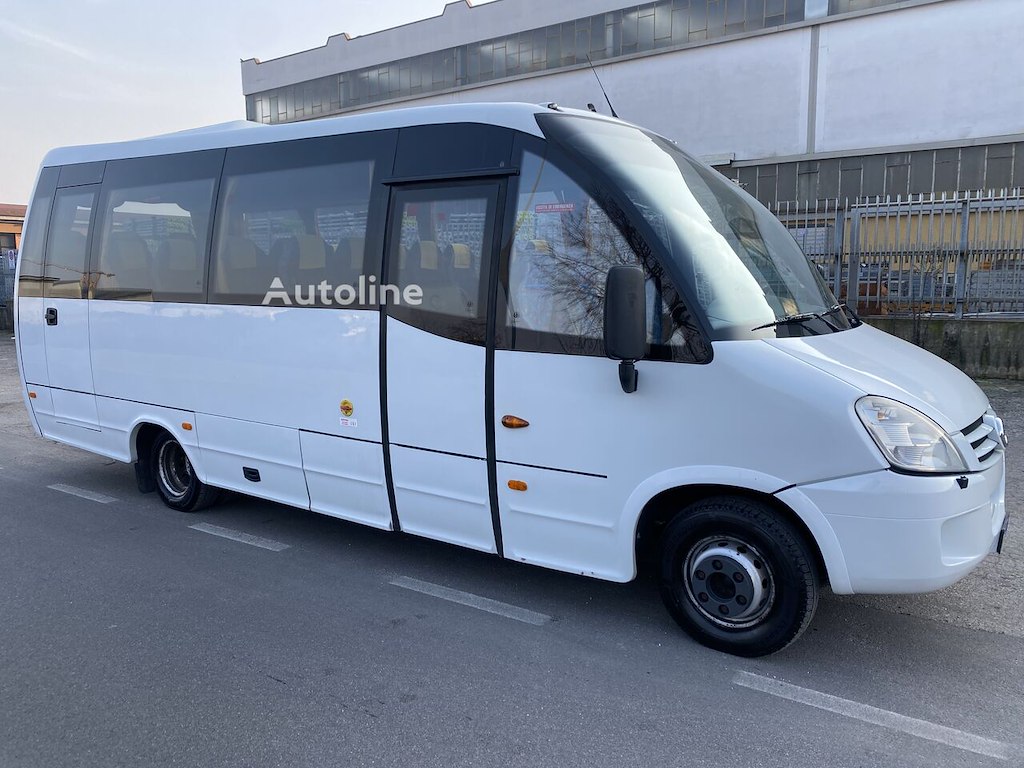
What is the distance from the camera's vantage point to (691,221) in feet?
12.4

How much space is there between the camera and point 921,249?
418 inches

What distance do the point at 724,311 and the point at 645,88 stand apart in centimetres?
3286

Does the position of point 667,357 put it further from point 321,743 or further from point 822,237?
point 822,237

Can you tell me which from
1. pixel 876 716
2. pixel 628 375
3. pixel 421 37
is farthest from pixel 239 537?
pixel 421 37

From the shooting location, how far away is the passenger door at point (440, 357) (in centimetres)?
416

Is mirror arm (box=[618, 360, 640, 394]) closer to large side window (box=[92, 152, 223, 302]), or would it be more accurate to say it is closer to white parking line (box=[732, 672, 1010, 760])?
white parking line (box=[732, 672, 1010, 760])

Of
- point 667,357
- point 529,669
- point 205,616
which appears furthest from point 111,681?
point 667,357

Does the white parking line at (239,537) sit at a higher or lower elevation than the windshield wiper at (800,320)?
lower

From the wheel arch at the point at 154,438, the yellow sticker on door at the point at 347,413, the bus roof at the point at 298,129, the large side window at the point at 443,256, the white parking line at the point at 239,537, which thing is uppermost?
the bus roof at the point at 298,129

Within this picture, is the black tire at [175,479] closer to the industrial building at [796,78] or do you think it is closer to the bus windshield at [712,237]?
the bus windshield at [712,237]

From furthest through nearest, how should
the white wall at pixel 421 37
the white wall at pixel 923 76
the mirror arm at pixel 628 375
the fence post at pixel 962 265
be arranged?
the white wall at pixel 421 37 < the white wall at pixel 923 76 < the fence post at pixel 962 265 < the mirror arm at pixel 628 375

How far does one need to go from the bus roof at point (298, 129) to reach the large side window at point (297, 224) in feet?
0.31

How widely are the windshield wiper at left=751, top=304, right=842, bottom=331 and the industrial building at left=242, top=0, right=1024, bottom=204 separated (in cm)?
2175

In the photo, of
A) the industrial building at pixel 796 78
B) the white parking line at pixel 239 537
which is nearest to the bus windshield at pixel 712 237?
the white parking line at pixel 239 537
